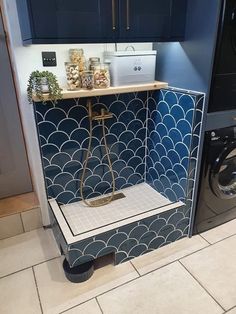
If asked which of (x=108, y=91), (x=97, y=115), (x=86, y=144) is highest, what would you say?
(x=108, y=91)

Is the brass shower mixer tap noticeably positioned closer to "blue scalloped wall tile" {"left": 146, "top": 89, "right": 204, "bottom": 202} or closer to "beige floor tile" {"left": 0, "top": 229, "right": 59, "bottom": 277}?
"blue scalloped wall tile" {"left": 146, "top": 89, "right": 204, "bottom": 202}

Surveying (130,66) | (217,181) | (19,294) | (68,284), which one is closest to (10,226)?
(19,294)

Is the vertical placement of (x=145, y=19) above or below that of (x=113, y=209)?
above

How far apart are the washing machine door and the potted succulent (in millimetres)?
1109

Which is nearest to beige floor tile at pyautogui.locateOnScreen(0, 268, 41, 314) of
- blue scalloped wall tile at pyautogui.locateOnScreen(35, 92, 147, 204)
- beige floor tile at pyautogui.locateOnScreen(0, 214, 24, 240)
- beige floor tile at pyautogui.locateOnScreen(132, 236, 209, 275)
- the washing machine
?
beige floor tile at pyautogui.locateOnScreen(0, 214, 24, 240)

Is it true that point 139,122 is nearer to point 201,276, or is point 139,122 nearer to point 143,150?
point 143,150

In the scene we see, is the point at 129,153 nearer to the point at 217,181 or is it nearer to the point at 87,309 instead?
the point at 217,181

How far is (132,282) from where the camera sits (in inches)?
58.2

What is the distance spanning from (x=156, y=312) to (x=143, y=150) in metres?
1.13

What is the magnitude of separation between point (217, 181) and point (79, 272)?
3.61ft

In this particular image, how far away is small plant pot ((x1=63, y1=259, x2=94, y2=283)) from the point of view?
147 centimetres

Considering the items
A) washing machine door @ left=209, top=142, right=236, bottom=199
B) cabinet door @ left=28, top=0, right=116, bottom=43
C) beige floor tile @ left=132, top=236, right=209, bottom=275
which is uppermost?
cabinet door @ left=28, top=0, right=116, bottom=43

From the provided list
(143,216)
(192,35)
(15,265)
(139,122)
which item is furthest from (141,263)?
(192,35)

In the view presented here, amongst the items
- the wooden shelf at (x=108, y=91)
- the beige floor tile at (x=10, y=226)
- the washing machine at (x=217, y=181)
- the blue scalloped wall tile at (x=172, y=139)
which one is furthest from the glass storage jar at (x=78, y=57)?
the beige floor tile at (x=10, y=226)
